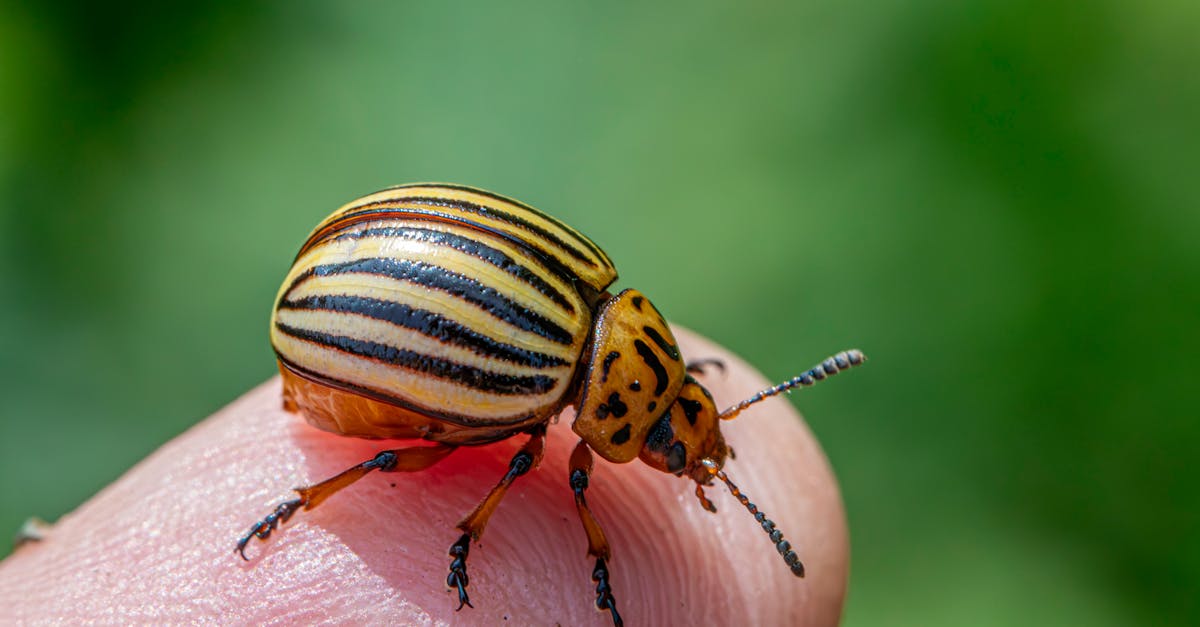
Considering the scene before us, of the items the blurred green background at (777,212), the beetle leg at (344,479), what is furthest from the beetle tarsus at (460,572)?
the blurred green background at (777,212)

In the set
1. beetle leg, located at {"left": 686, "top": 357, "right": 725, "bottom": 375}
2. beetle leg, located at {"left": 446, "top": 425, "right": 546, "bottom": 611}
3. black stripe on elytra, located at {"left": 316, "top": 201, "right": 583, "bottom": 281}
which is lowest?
beetle leg, located at {"left": 446, "top": 425, "right": 546, "bottom": 611}

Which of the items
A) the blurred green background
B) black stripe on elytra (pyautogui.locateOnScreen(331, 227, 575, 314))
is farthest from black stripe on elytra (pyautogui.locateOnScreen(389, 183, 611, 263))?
the blurred green background

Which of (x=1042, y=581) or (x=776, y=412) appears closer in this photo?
(x=776, y=412)

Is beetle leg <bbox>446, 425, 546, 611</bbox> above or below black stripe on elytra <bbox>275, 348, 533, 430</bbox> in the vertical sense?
below

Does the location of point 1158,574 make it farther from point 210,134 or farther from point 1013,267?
point 210,134

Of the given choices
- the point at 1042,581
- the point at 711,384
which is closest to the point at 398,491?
the point at 711,384

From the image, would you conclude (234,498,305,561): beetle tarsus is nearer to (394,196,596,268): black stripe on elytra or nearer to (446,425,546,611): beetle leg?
(446,425,546,611): beetle leg

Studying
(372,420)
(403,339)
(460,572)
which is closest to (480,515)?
(460,572)
